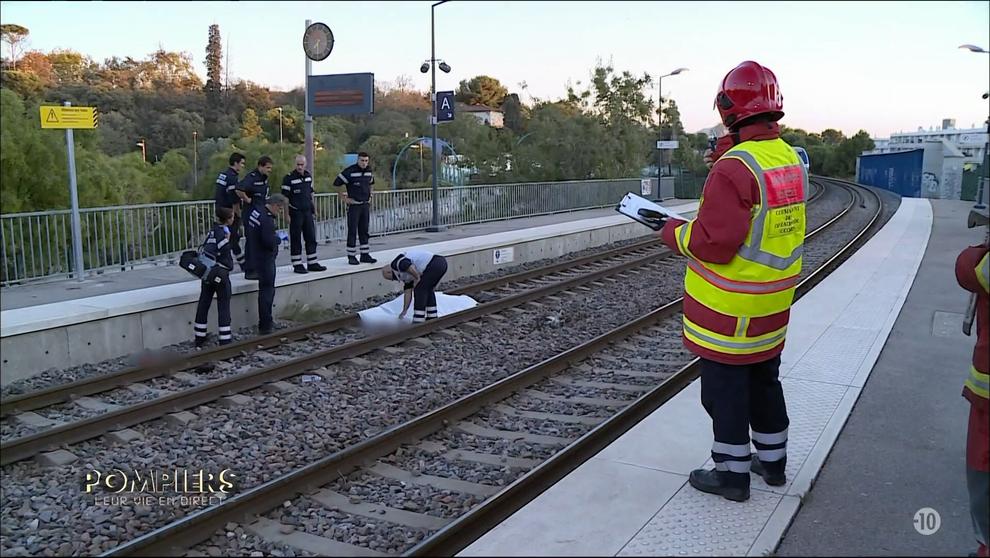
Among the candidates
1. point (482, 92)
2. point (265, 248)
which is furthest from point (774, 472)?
point (482, 92)

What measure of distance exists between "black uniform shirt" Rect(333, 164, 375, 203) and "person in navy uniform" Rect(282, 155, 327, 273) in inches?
32.4

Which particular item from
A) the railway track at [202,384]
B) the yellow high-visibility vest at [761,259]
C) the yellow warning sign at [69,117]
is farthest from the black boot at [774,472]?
the yellow warning sign at [69,117]

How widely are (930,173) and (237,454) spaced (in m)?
53.0

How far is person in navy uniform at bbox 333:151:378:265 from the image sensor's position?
42.0 feet

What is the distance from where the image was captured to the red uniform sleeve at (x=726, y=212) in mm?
3598

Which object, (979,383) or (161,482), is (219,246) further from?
(979,383)

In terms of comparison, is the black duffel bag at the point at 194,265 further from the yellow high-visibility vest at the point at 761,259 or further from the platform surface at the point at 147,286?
the yellow high-visibility vest at the point at 761,259

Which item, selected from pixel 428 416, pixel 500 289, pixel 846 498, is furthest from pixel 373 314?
pixel 846 498

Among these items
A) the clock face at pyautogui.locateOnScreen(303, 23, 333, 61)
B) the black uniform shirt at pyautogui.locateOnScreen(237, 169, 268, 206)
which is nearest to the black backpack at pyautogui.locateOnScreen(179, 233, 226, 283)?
the black uniform shirt at pyautogui.locateOnScreen(237, 169, 268, 206)

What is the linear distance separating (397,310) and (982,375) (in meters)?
8.20

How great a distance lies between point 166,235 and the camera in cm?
1291

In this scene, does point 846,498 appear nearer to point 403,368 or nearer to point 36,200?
point 403,368

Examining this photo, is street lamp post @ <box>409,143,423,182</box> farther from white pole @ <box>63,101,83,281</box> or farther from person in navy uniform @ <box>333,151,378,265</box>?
white pole @ <box>63,101,83,281</box>

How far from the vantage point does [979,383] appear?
3.39m
